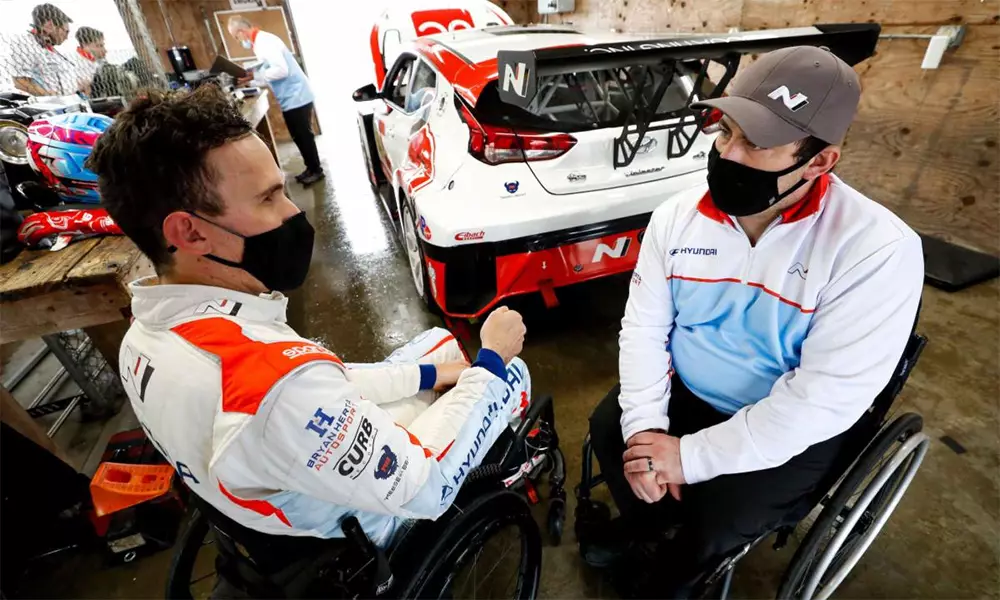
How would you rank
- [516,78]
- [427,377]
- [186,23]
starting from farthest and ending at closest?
[186,23], [516,78], [427,377]

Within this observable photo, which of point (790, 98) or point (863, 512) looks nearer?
point (790, 98)

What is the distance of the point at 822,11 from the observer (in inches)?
125

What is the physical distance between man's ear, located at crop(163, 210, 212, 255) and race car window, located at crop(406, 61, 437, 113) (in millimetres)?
1818

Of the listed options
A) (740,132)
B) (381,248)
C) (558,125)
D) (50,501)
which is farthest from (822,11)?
(50,501)

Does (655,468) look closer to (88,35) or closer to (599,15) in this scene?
(88,35)

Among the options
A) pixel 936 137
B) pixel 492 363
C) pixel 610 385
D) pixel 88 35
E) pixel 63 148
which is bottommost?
pixel 610 385

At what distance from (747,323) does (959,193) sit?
301cm

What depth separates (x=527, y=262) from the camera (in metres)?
2.00

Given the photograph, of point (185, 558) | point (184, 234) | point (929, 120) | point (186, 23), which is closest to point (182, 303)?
point (184, 234)

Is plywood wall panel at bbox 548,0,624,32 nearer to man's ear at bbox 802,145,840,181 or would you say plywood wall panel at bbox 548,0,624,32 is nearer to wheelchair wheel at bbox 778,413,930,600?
man's ear at bbox 802,145,840,181

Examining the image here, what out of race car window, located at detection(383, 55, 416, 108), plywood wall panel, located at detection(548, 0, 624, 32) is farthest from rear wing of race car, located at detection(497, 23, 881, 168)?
plywood wall panel, located at detection(548, 0, 624, 32)

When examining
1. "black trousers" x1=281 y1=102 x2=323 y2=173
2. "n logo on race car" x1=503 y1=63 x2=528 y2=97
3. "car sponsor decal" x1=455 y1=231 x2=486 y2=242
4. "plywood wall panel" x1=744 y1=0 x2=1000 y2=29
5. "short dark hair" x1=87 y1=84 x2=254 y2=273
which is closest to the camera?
"short dark hair" x1=87 y1=84 x2=254 y2=273

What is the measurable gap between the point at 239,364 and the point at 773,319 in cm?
112

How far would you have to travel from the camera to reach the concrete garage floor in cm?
145
